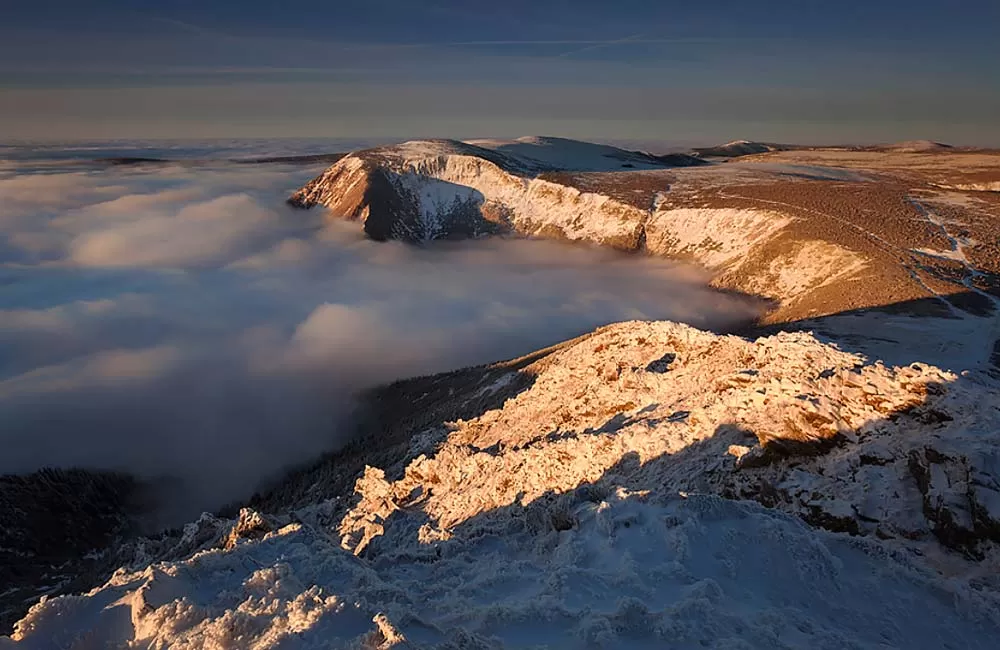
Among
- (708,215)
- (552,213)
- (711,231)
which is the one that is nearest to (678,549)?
(711,231)

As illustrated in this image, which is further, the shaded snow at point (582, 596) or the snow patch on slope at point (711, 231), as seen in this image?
the snow patch on slope at point (711, 231)

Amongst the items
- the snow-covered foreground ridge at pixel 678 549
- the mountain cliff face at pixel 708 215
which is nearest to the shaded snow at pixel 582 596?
the snow-covered foreground ridge at pixel 678 549

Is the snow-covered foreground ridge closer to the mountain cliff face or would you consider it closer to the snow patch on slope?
the mountain cliff face

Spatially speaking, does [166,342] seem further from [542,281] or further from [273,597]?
[273,597]

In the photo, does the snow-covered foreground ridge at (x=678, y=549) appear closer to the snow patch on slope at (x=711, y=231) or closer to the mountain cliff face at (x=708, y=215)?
the mountain cliff face at (x=708, y=215)

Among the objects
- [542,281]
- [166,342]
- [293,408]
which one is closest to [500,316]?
[542,281]

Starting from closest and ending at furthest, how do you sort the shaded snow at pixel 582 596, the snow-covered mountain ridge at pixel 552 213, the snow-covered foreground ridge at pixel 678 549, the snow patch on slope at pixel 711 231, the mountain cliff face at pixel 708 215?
1. the shaded snow at pixel 582 596
2. the snow-covered foreground ridge at pixel 678 549
3. the mountain cliff face at pixel 708 215
4. the snow-covered mountain ridge at pixel 552 213
5. the snow patch on slope at pixel 711 231

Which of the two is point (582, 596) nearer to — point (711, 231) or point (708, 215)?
point (711, 231)

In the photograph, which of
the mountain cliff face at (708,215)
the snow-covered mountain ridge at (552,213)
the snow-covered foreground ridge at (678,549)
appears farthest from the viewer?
the snow-covered mountain ridge at (552,213)
